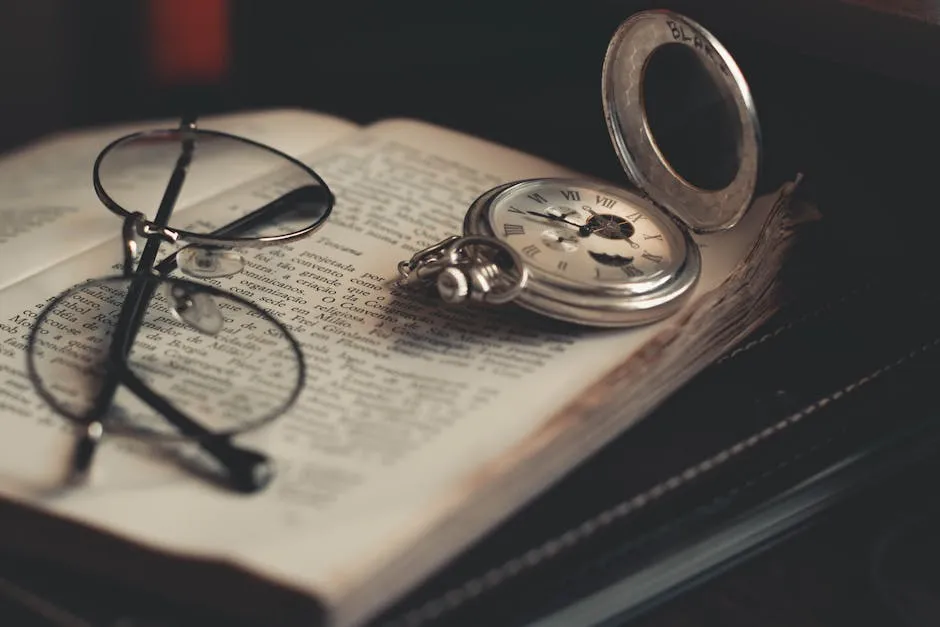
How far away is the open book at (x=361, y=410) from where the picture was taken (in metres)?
0.50

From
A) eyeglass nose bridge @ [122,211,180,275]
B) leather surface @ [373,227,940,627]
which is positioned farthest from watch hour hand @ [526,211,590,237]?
eyeglass nose bridge @ [122,211,180,275]

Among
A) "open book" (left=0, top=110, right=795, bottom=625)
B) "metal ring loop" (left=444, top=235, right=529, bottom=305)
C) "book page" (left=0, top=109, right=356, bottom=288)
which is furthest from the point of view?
"book page" (left=0, top=109, right=356, bottom=288)

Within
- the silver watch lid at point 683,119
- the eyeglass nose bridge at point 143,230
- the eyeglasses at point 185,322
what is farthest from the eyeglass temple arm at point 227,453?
the silver watch lid at point 683,119

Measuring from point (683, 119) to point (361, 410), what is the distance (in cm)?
38

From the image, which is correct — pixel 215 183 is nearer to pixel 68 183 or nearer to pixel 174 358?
pixel 68 183

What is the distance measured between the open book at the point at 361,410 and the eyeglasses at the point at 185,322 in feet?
0.04

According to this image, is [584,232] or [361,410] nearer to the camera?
[361,410]

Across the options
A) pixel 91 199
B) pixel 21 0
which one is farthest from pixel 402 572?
pixel 21 0

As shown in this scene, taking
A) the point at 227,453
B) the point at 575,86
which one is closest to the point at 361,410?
the point at 227,453

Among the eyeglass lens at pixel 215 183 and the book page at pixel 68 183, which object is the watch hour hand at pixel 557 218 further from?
the book page at pixel 68 183

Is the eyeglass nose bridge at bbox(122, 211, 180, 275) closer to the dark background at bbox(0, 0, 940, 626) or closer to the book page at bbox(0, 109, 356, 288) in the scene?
the book page at bbox(0, 109, 356, 288)

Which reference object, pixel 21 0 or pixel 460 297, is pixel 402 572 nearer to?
pixel 460 297

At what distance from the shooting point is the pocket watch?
64cm

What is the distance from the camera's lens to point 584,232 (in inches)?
27.1
